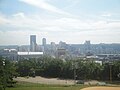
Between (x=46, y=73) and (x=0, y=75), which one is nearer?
(x=0, y=75)

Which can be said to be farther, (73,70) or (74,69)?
(73,70)

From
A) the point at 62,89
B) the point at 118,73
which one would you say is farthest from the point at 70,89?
the point at 118,73

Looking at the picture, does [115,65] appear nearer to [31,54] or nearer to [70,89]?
[70,89]

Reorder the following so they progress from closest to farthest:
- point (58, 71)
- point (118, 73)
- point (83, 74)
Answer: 1. point (118, 73)
2. point (83, 74)
3. point (58, 71)

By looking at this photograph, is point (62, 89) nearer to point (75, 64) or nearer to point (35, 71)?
point (75, 64)

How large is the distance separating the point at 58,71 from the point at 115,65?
8.70m

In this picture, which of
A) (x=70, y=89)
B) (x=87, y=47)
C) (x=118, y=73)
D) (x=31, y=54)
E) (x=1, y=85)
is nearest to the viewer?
(x=1, y=85)

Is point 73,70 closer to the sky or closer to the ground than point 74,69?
closer to the ground

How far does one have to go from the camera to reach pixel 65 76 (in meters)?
37.6

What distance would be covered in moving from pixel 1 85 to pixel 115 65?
1694 centimetres

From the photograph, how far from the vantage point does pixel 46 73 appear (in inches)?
1566

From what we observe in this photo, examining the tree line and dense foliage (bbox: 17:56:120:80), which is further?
dense foliage (bbox: 17:56:120:80)

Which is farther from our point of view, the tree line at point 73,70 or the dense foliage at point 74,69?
the dense foliage at point 74,69

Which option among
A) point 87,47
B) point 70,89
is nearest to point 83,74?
point 70,89
